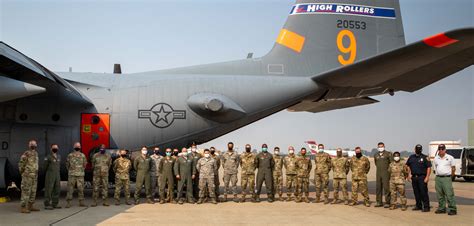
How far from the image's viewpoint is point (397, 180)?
1130 cm

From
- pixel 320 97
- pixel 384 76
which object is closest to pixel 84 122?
pixel 320 97

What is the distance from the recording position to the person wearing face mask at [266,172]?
12.6 m

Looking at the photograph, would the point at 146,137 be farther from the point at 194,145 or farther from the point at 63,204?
the point at 63,204

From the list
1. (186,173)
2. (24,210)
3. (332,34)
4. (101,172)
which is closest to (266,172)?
(186,173)

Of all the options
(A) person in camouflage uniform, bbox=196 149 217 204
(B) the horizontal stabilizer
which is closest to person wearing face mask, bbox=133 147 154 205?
(A) person in camouflage uniform, bbox=196 149 217 204

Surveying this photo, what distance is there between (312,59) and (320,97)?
1352mm

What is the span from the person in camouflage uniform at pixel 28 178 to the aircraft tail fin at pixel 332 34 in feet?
Answer: 25.5

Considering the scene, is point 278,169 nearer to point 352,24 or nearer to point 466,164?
point 352,24

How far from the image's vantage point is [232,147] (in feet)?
42.3

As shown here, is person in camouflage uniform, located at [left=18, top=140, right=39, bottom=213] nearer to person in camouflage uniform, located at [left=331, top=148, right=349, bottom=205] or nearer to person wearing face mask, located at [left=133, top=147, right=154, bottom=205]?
person wearing face mask, located at [left=133, top=147, right=154, bottom=205]

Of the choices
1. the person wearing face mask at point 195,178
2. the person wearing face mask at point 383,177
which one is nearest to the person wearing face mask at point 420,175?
the person wearing face mask at point 383,177

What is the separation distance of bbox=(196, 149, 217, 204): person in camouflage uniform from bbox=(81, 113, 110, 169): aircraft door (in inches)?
120

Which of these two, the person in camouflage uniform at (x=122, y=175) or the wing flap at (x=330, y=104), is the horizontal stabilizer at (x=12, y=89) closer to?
the person in camouflage uniform at (x=122, y=175)

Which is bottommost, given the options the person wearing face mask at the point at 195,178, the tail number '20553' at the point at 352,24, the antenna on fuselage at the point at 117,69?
the person wearing face mask at the point at 195,178
